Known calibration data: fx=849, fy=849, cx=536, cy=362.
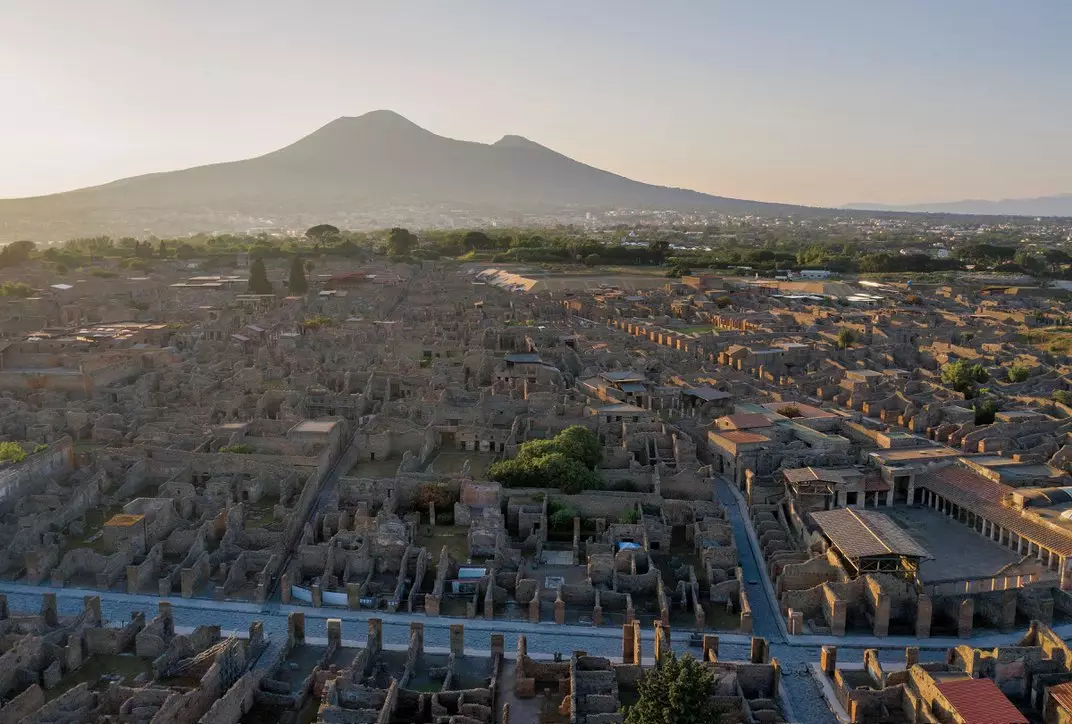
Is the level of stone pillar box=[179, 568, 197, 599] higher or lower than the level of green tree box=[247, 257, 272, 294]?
lower

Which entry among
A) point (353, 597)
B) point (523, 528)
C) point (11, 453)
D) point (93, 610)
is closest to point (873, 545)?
point (523, 528)

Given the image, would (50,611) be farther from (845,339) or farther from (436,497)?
(845,339)

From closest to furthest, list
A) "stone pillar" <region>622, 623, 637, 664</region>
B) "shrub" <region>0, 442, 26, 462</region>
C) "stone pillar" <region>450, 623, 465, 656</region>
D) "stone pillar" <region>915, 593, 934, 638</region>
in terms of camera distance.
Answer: "stone pillar" <region>622, 623, 637, 664</region> → "stone pillar" <region>450, 623, 465, 656</region> → "stone pillar" <region>915, 593, 934, 638</region> → "shrub" <region>0, 442, 26, 462</region>

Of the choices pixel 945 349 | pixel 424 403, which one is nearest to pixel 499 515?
pixel 424 403

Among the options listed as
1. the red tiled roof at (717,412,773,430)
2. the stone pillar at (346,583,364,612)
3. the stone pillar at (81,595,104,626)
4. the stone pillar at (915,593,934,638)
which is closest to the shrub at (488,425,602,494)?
the red tiled roof at (717,412,773,430)

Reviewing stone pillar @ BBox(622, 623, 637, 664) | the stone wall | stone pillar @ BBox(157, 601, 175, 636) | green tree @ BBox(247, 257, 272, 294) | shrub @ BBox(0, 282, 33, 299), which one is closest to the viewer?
stone pillar @ BBox(622, 623, 637, 664)

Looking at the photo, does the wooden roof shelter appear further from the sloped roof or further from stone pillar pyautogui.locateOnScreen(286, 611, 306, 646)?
stone pillar pyautogui.locateOnScreen(286, 611, 306, 646)

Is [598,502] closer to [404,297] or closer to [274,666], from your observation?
[274,666]
